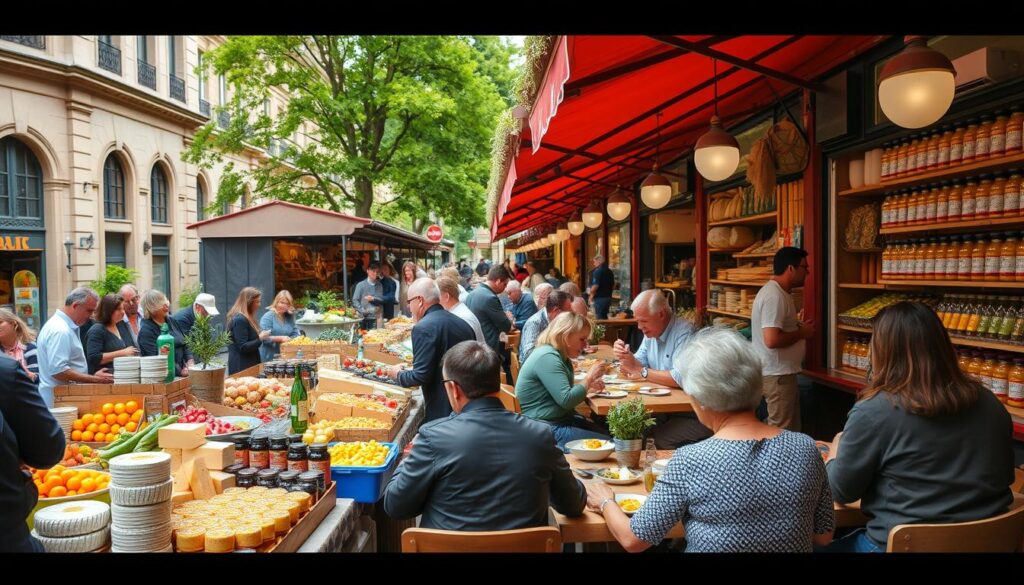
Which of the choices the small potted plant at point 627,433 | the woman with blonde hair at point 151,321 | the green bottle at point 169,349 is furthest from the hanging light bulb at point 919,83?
the woman with blonde hair at point 151,321

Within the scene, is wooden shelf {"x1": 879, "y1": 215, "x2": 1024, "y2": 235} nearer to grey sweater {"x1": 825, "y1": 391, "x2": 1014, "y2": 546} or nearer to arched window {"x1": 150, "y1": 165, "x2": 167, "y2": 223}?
grey sweater {"x1": 825, "y1": 391, "x2": 1014, "y2": 546}

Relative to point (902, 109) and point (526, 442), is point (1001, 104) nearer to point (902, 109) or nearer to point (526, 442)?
point (902, 109)

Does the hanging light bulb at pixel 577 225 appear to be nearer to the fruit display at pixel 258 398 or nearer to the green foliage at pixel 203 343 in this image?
the fruit display at pixel 258 398

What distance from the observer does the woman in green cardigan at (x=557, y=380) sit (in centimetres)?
512

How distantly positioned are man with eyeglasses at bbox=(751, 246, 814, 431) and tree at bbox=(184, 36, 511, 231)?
50.4 feet

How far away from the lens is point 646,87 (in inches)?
243

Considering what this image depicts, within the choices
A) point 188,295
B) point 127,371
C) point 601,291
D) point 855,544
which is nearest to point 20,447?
point 127,371

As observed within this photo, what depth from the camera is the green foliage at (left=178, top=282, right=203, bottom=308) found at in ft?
72.8

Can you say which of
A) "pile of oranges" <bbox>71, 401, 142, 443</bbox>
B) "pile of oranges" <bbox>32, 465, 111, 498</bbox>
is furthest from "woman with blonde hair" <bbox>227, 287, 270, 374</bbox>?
"pile of oranges" <bbox>32, 465, 111, 498</bbox>

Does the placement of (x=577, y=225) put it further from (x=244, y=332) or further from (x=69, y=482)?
(x=69, y=482)

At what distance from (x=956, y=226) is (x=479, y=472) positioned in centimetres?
417

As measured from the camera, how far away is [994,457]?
282 cm
